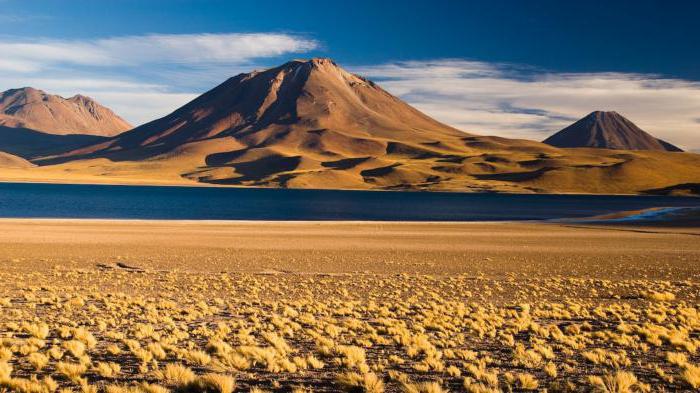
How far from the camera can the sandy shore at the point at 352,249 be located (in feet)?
106

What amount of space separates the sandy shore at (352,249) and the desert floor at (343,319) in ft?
0.90

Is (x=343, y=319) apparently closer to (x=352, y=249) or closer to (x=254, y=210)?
(x=352, y=249)

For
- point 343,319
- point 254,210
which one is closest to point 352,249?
point 343,319

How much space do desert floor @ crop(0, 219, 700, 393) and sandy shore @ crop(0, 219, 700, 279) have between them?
27 cm

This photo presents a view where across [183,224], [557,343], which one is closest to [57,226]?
[183,224]

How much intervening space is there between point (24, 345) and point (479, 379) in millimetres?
8936

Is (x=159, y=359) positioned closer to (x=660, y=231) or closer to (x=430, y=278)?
(x=430, y=278)

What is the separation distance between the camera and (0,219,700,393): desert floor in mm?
11372

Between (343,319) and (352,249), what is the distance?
962 inches

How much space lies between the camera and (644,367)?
41.4ft

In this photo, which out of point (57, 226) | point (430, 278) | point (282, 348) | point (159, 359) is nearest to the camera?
point (159, 359)

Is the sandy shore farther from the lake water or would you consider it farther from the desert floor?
the lake water

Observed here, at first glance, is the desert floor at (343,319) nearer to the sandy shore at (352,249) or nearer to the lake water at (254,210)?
the sandy shore at (352,249)

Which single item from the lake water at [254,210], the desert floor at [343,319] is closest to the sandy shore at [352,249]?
the desert floor at [343,319]
